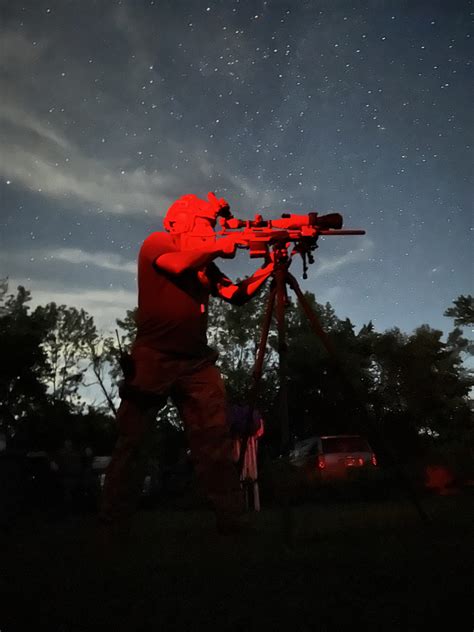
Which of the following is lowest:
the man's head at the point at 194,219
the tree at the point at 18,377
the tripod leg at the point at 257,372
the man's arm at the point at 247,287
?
the tripod leg at the point at 257,372

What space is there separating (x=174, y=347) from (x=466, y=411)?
36.9m

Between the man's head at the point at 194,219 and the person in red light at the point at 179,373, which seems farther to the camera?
the man's head at the point at 194,219

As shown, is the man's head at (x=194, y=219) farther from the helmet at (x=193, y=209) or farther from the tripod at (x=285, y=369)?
the tripod at (x=285, y=369)

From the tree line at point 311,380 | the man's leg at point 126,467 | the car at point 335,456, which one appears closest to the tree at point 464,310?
the tree line at point 311,380

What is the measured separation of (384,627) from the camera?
173 cm

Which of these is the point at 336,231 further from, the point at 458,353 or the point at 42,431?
the point at 458,353

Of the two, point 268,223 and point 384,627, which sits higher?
point 268,223

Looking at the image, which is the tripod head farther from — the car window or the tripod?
the car window

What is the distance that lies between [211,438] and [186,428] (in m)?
0.23

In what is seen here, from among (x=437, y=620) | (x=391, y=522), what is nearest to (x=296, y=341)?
(x=391, y=522)

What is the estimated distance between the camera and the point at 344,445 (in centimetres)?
1226

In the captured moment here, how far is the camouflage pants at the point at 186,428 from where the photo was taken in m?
3.47

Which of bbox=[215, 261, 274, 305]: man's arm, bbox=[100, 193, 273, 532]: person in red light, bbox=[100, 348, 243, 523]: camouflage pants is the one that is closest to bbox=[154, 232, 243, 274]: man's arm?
bbox=[100, 193, 273, 532]: person in red light

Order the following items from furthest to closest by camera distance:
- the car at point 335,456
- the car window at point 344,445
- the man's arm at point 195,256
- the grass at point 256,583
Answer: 1. the car window at point 344,445
2. the car at point 335,456
3. the man's arm at point 195,256
4. the grass at point 256,583
